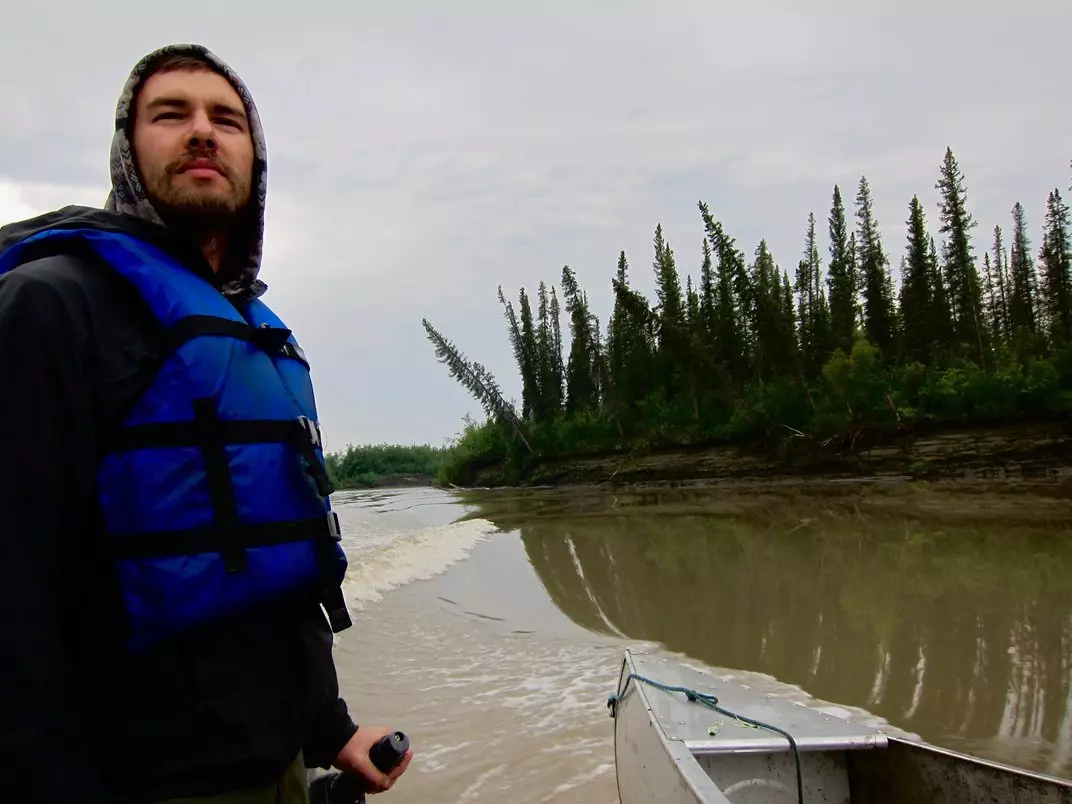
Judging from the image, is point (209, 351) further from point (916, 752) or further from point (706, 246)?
point (706, 246)

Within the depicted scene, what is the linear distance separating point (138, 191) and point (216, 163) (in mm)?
184

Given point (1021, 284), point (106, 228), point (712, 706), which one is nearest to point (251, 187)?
point (106, 228)

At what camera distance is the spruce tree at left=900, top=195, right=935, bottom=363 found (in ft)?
126

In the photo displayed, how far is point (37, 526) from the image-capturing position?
121 centimetres

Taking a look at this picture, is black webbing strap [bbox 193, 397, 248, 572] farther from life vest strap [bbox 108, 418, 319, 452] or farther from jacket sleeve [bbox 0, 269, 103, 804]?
jacket sleeve [bbox 0, 269, 103, 804]

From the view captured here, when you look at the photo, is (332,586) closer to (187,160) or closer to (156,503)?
(156,503)

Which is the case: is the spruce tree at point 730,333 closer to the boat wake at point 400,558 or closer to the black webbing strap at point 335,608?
the boat wake at point 400,558

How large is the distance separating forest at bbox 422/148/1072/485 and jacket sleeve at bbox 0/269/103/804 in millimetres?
29285

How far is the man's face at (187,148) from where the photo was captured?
167 centimetres

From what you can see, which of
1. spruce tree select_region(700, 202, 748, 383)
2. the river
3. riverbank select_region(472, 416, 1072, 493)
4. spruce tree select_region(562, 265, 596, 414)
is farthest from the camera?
spruce tree select_region(562, 265, 596, 414)

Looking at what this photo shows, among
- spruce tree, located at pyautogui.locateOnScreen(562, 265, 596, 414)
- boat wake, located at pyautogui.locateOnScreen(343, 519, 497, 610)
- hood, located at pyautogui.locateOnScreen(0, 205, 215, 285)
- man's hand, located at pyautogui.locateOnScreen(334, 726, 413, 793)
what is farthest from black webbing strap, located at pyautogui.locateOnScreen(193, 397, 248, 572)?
spruce tree, located at pyautogui.locateOnScreen(562, 265, 596, 414)

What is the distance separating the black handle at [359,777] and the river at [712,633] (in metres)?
3.25

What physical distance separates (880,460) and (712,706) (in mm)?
29145

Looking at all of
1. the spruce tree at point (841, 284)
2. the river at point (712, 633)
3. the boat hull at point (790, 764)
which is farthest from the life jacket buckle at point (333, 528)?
the spruce tree at point (841, 284)
